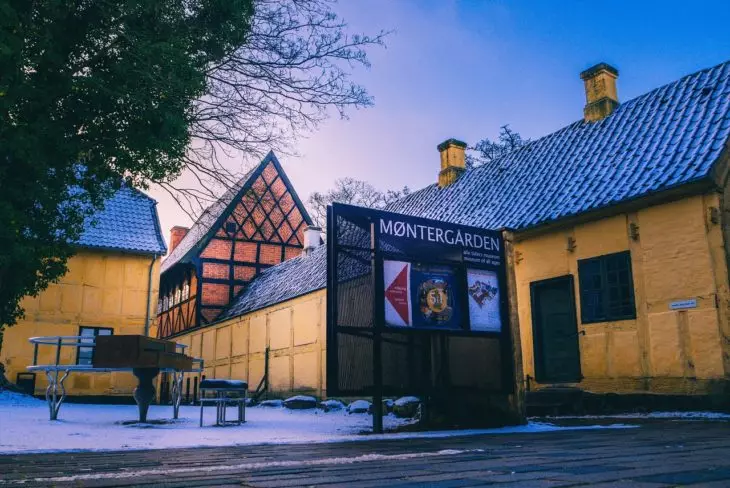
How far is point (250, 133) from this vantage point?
33.0ft

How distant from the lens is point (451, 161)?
21.3 m

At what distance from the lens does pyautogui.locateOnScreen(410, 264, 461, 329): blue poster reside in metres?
8.70

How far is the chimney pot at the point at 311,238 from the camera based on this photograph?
26.6 m

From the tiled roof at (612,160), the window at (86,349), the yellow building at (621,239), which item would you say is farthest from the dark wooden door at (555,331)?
the window at (86,349)

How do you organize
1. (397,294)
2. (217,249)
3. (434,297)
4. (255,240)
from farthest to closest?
(255,240), (217,249), (434,297), (397,294)

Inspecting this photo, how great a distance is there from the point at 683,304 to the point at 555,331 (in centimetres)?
340

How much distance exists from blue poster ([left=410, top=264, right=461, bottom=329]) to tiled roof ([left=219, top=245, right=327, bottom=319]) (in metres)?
9.99

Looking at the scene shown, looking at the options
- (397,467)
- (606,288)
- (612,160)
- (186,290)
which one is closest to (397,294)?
(397,467)

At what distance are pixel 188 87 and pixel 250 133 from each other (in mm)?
1475

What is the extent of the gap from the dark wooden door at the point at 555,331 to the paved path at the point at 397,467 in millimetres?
8918

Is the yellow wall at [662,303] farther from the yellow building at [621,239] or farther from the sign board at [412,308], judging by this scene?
the sign board at [412,308]

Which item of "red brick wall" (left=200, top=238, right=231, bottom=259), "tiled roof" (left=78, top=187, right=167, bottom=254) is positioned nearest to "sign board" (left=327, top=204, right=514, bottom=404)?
"tiled roof" (left=78, top=187, right=167, bottom=254)

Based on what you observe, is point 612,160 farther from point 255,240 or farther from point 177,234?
point 177,234

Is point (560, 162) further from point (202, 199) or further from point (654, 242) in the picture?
point (202, 199)
